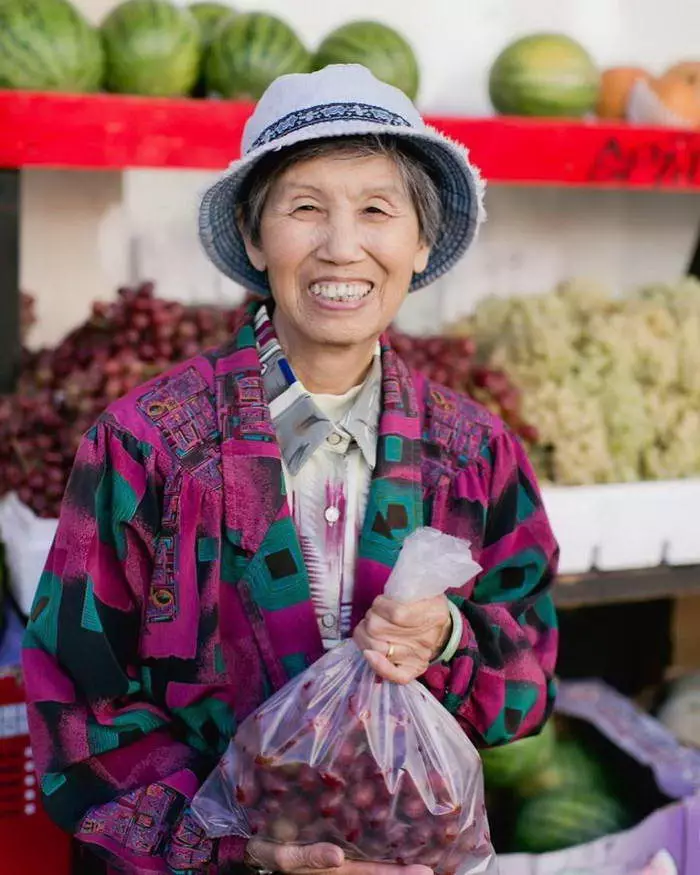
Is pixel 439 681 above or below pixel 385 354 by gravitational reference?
below

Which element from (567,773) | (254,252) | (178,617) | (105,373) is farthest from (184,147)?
(567,773)

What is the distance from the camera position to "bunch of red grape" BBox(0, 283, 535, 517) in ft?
8.26

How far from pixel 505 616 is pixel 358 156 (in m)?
0.70

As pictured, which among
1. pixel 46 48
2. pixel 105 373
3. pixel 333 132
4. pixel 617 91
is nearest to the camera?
pixel 333 132

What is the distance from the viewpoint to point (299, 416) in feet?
5.51

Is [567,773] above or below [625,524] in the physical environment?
below

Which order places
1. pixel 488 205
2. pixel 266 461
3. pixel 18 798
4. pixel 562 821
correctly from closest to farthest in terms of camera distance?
pixel 266 461 → pixel 18 798 → pixel 562 821 → pixel 488 205

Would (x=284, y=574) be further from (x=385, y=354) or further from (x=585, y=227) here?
(x=585, y=227)

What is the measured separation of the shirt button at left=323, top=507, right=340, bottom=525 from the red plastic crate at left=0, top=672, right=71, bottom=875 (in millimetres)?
842

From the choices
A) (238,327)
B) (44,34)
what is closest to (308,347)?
(238,327)

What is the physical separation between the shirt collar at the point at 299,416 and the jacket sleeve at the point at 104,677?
201 millimetres

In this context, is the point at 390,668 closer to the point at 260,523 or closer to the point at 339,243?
the point at 260,523

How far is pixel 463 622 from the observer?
1602 millimetres

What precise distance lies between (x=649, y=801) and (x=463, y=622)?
126cm
